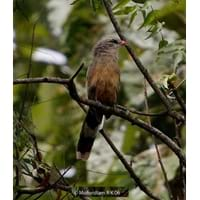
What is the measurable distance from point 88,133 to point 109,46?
0.23m

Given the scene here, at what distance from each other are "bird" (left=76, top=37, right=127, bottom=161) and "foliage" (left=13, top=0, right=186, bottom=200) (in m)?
0.03

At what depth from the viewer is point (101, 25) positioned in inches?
108

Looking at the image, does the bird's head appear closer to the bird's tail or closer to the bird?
the bird

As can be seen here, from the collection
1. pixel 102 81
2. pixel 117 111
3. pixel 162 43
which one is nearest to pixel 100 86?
pixel 102 81

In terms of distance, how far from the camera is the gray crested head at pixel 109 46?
2.19 meters

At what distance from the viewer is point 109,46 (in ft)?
7.28

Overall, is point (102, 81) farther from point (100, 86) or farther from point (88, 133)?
point (88, 133)

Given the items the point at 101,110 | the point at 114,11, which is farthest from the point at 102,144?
the point at 114,11

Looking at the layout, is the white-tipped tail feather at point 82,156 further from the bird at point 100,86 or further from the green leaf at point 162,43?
the green leaf at point 162,43

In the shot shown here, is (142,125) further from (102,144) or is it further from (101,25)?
(101,25)

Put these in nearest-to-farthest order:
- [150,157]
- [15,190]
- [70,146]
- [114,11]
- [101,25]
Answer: [15,190]
[114,11]
[70,146]
[150,157]
[101,25]

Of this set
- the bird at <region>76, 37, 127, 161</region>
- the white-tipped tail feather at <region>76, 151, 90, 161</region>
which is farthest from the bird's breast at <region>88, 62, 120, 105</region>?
the white-tipped tail feather at <region>76, 151, 90, 161</region>

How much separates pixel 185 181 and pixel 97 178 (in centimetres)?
33

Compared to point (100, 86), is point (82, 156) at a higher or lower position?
lower
